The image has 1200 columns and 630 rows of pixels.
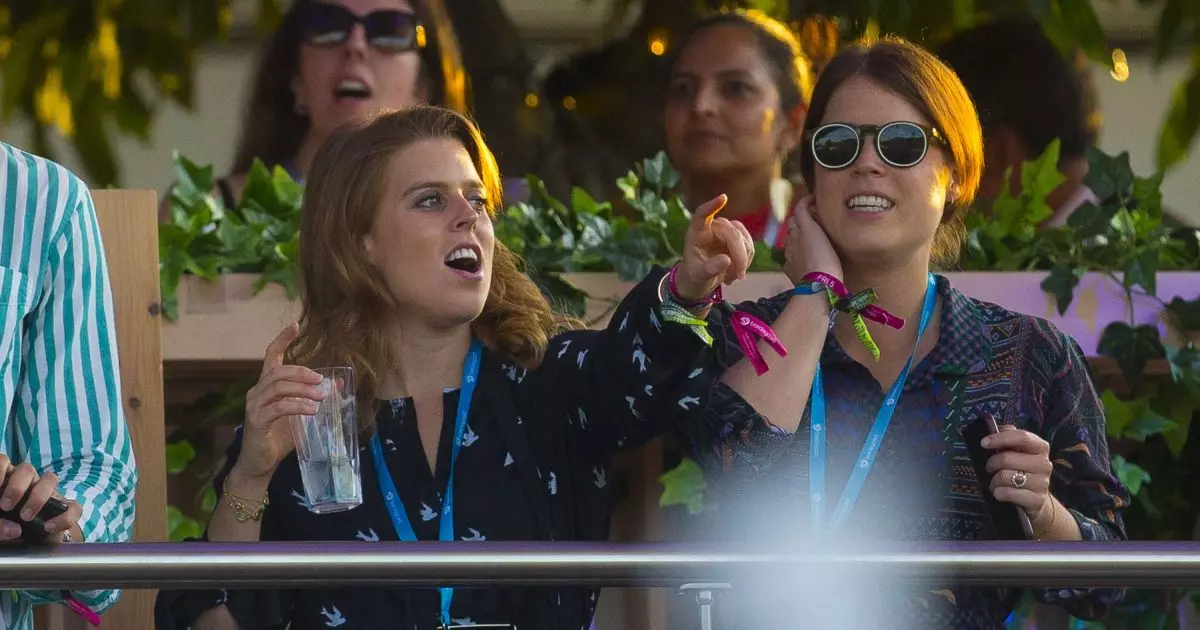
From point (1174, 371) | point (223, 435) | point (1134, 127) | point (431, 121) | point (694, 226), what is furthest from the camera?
point (1134, 127)

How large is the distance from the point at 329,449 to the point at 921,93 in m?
0.94

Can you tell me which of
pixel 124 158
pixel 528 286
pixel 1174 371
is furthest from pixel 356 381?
pixel 124 158

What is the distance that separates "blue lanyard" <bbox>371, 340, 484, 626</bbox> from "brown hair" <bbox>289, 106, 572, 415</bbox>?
2.6 inches

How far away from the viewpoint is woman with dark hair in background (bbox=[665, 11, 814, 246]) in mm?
3486

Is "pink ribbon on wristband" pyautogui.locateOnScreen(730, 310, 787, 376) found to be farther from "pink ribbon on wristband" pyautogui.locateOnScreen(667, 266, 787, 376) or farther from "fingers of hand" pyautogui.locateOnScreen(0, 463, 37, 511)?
"fingers of hand" pyautogui.locateOnScreen(0, 463, 37, 511)

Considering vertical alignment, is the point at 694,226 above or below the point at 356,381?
above

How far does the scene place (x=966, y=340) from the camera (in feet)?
→ 8.16

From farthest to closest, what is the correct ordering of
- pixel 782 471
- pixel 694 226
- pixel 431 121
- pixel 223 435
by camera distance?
pixel 223 435 < pixel 431 121 < pixel 782 471 < pixel 694 226

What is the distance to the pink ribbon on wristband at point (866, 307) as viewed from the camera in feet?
8.06

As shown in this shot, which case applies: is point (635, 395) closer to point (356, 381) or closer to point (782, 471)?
point (782, 471)

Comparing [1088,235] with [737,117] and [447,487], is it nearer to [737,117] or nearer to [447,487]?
[737,117]

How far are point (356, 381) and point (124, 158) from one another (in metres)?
2.64

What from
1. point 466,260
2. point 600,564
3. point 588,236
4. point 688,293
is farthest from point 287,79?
point 600,564

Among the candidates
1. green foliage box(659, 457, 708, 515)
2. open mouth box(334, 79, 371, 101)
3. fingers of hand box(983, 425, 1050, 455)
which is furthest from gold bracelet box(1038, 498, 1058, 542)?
open mouth box(334, 79, 371, 101)
